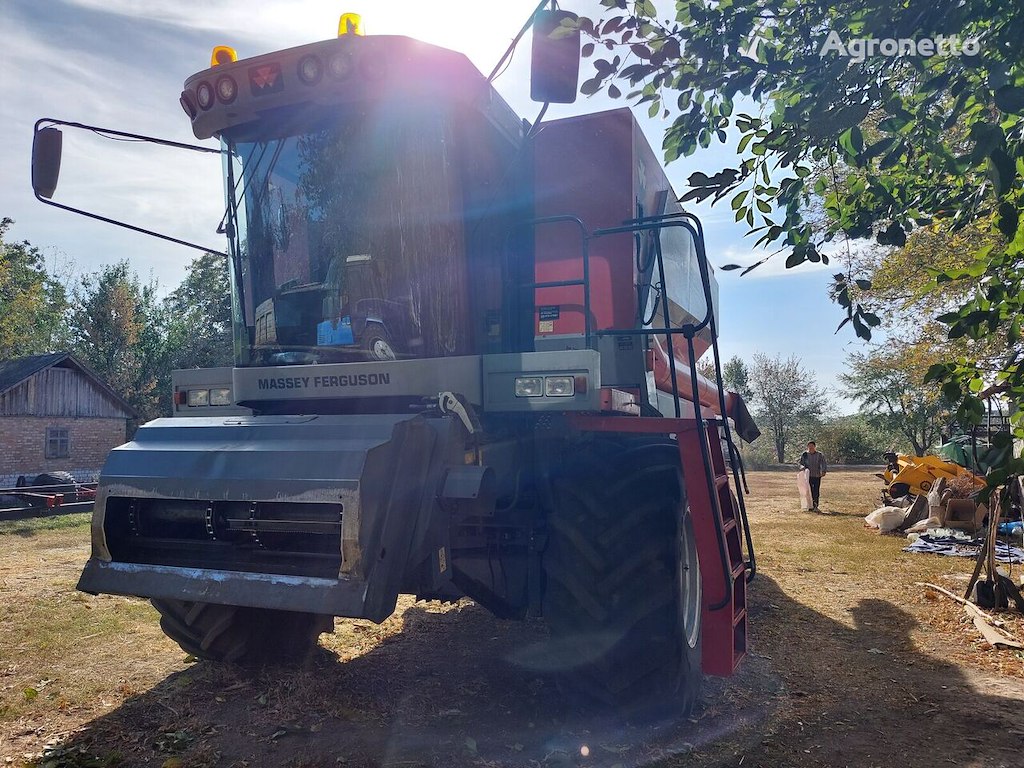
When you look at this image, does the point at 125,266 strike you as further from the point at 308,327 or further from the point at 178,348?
the point at 308,327

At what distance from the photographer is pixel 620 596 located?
148 inches

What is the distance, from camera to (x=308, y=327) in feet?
14.1

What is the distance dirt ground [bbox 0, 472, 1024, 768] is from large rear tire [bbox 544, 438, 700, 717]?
285 mm

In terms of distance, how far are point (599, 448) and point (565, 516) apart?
2.01ft

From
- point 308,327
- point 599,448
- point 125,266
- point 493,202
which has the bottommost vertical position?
point 599,448

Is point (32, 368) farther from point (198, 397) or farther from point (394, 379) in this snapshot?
point (394, 379)

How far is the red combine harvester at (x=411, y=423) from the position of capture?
349 centimetres

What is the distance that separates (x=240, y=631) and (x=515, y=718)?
5.71 ft

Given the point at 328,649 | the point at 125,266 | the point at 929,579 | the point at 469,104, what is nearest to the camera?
the point at 469,104

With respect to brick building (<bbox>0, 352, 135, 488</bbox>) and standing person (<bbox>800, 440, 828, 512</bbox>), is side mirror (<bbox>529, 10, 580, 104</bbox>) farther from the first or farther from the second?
brick building (<bbox>0, 352, 135, 488</bbox>)

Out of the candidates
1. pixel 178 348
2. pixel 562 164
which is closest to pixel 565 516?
pixel 562 164

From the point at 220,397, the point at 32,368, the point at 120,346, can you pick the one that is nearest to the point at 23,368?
the point at 32,368

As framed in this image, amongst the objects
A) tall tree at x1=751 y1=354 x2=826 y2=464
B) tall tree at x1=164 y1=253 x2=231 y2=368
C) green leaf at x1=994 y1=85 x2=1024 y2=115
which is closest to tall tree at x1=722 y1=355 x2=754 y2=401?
tall tree at x1=751 y1=354 x2=826 y2=464

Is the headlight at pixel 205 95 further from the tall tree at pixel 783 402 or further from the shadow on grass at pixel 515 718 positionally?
the tall tree at pixel 783 402
